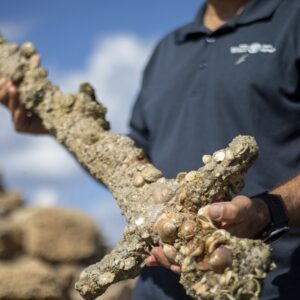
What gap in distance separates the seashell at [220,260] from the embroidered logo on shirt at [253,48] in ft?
2.98

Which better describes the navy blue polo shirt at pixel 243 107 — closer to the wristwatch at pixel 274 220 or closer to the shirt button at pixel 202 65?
the shirt button at pixel 202 65

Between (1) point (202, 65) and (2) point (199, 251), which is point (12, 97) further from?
(2) point (199, 251)

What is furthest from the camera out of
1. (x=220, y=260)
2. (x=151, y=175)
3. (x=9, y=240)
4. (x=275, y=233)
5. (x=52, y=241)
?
(x=52, y=241)

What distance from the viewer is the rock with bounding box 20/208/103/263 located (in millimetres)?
5945

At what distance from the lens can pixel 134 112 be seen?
341cm

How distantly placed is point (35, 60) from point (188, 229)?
4.65 feet

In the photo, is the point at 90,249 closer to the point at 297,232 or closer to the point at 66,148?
the point at 66,148

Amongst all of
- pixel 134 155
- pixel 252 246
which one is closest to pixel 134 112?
pixel 134 155

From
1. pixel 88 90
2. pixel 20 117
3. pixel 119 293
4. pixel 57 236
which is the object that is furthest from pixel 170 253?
pixel 57 236

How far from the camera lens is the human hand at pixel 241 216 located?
7.04 ft

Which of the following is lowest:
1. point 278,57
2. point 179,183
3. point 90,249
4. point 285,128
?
point 179,183

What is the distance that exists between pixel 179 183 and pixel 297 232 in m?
0.47

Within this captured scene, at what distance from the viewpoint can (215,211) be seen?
85.0 inches

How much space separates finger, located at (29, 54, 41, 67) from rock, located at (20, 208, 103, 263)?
2.69 metres
